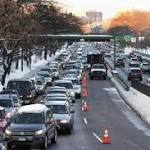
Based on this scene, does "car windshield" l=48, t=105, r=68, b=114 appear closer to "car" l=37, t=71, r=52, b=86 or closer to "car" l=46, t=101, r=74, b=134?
"car" l=46, t=101, r=74, b=134

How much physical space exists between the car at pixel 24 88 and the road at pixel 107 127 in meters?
3.34

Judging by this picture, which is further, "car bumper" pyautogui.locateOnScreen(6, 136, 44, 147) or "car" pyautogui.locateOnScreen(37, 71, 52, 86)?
"car" pyautogui.locateOnScreen(37, 71, 52, 86)

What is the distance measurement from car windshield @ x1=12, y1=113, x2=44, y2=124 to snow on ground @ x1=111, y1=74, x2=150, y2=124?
38.0 feet

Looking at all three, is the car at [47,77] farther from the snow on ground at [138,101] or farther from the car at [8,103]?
the car at [8,103]

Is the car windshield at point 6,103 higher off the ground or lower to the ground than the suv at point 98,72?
higher

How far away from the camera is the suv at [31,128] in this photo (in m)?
22.3

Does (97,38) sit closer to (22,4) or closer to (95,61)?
(95,61)

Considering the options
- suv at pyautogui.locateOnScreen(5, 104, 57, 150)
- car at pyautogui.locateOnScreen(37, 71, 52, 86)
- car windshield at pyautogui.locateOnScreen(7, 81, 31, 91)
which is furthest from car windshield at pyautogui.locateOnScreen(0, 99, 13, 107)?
car at pyautogui.locateOnScreen(37, 71, 52, 86)

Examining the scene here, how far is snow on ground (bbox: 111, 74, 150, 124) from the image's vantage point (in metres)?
37.8

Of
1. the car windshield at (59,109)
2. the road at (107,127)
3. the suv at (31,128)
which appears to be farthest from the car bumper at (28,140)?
the car windshield at (59,109)

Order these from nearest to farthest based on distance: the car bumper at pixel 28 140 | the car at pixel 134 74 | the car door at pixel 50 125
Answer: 1. the car bumper at pixel 28 140
2. the car door at pixel 50 125
3. the car at pixel 134 74

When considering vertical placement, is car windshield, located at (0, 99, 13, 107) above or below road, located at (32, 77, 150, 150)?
above

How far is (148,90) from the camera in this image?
4775 cm

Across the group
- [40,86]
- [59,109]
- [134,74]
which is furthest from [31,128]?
[134,74]
